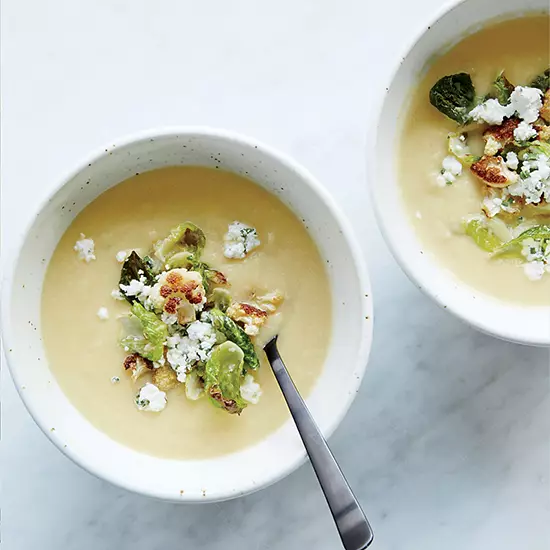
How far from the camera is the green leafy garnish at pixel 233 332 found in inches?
64.7

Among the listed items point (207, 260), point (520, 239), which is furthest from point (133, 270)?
point (520, 239)

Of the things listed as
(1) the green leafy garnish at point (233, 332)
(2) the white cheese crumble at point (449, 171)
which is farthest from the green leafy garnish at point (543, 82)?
(1) the green leafy garnish at point (233, 332)

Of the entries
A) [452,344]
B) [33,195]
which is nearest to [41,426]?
[33,195]

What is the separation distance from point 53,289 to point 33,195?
283 mm

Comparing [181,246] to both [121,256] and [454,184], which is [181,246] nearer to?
[121,256]

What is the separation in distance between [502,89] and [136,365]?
0.90 meters

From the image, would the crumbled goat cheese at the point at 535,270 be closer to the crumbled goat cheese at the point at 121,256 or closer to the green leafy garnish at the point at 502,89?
the green leafy garnish at the point at 502,89

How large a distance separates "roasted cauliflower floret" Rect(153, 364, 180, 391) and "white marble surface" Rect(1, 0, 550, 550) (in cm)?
32

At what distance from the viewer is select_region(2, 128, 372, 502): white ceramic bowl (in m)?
1.58

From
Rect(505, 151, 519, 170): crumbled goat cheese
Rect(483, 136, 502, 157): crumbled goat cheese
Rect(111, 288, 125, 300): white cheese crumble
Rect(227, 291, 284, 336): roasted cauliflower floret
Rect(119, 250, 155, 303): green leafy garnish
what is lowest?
Rect(227, 291, 284, 336): roasted cauliflower floret

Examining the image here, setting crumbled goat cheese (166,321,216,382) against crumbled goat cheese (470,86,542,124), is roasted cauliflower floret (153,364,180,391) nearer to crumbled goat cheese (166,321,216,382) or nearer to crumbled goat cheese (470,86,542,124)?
crumbled goat cheese (166,321,216,382)

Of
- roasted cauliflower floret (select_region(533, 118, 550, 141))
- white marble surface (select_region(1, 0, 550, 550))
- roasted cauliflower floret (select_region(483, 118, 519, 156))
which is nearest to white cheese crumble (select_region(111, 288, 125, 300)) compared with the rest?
white marble surface (select_region(1, 0, 550, 550))

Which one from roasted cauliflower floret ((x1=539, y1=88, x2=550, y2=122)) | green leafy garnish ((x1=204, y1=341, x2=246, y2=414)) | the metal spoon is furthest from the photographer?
roasted cauliflower floret ((x1=539, y1=88, x2=550, y2=122))

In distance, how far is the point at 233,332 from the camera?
1.65 m
